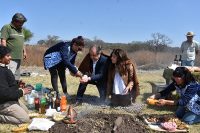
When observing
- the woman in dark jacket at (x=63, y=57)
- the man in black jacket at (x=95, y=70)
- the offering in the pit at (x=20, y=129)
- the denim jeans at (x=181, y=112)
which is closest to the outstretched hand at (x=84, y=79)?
the man in black jacket at (x=95, y=70)

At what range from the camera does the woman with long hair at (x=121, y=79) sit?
7.43 m

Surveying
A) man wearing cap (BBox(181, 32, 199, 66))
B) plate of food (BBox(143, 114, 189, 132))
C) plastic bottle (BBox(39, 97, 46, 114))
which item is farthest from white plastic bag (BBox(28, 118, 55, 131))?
man wearing cap (BBox(181, 32, 199, 66))

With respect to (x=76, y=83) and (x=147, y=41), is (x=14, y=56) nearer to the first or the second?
(x=76, y=83)

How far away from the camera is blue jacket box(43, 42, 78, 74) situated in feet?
25.6

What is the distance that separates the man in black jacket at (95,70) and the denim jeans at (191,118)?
223cm

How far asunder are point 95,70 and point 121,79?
0.67m

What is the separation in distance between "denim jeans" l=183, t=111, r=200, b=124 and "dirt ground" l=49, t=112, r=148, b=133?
2.76ft

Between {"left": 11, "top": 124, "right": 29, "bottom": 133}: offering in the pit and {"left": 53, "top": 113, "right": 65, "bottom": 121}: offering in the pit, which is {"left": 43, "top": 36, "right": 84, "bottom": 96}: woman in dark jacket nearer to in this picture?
{"left": 53, "top": 113, "right": 65, "bottom": 121}: offering in the pit

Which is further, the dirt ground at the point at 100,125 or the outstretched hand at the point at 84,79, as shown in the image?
the outstretched hand at the point at 84,79

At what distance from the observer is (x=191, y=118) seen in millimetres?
6266

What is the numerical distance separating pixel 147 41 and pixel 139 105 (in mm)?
23484

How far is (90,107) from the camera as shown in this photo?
7.38m

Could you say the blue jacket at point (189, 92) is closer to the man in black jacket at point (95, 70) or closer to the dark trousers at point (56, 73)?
the man in black jacket at point (95, 70)

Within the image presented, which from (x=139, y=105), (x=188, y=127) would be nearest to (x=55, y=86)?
(x=139, y=105)
